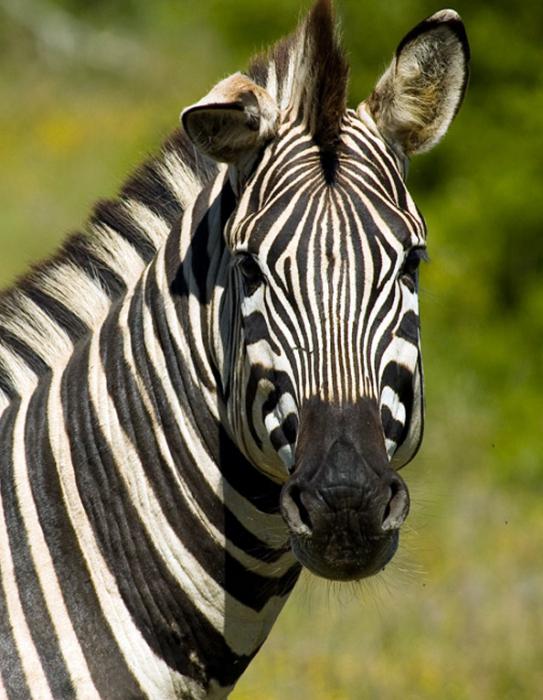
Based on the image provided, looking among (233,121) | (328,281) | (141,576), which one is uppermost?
(233,121)

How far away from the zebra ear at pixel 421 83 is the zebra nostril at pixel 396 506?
3.95ft

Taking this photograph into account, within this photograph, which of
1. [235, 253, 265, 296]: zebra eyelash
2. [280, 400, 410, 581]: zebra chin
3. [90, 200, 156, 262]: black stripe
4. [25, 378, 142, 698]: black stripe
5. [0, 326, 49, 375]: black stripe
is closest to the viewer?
[280, 400, 410, 581]: zebra chin

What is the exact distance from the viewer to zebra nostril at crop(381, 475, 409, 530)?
3.47 meters

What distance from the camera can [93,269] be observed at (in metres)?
4.49

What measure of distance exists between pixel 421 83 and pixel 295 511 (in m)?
1.52

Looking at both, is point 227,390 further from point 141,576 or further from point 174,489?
point 141,576

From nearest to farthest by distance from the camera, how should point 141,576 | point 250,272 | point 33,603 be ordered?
point 250,272, point 33,603, point 141,576

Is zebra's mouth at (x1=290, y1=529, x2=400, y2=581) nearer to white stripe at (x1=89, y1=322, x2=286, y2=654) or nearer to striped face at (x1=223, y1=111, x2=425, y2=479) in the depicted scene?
striped face at (x1=223, y1=111, x2=425, y2=479)

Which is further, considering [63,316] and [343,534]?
[63,316]

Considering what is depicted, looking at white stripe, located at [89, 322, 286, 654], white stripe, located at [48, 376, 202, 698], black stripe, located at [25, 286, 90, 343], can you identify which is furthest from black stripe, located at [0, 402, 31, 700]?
black stripe, located at [25, 286, 90, 343]

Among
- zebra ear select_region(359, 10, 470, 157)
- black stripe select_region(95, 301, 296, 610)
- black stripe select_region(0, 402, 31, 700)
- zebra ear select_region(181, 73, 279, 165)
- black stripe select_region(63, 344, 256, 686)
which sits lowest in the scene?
black stripe select_region(0, 402, 31, 700)

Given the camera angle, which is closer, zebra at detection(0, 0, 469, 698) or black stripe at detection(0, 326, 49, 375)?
zebra at detection(0, 0, 469, 698)

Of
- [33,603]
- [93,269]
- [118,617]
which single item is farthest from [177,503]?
[93,269]

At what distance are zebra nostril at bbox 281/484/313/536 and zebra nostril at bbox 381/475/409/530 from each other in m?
0.22
